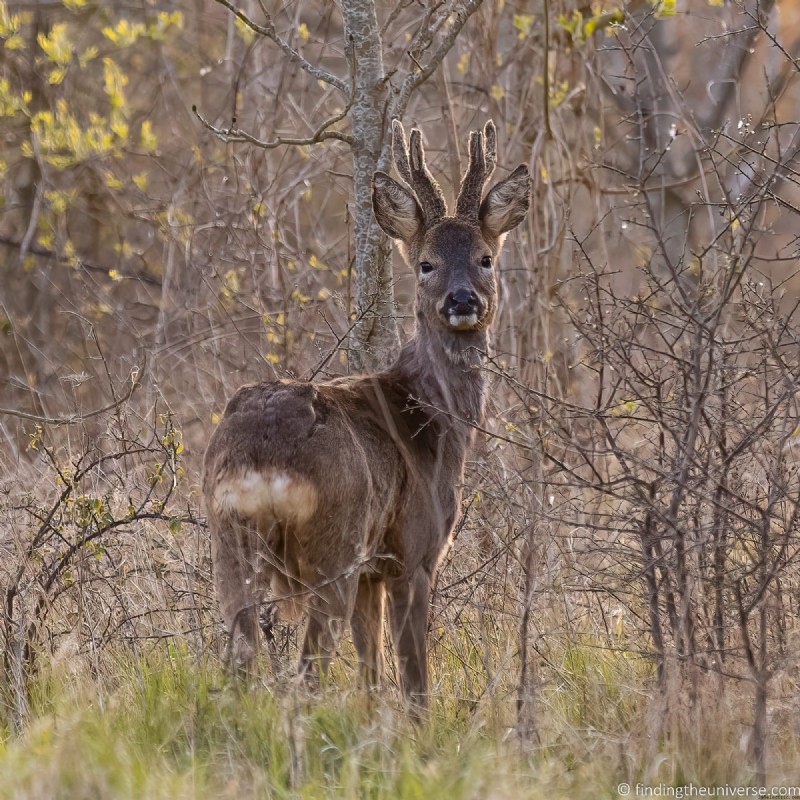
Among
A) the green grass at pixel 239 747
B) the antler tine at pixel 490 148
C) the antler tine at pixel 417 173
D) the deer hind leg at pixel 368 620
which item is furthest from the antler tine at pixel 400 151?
the green grass at pixel 239 747

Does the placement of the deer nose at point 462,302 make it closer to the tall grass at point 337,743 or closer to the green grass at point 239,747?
the tall grass at point 337,743

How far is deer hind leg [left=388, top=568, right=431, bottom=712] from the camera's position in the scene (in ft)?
18.9

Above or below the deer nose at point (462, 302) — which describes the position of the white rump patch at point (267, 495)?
below

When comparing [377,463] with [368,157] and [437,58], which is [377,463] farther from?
[437,58]

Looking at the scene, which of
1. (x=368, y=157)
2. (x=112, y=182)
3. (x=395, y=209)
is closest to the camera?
(x=395, y=209)

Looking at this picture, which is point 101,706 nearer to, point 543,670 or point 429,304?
point 543,670

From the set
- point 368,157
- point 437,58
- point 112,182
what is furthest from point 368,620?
point 112,182

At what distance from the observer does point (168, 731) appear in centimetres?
472

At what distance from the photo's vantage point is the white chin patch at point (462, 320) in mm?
6508

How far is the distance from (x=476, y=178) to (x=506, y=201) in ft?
0.80

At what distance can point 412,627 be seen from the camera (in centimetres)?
580

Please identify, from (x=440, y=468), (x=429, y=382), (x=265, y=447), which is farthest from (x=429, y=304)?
(x=265, y=447)

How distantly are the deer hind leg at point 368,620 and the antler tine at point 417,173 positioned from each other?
7.12ft

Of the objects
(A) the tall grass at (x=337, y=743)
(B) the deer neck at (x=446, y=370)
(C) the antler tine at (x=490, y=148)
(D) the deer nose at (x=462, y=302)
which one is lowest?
(A) the tall grass at (x=337, y=743)
